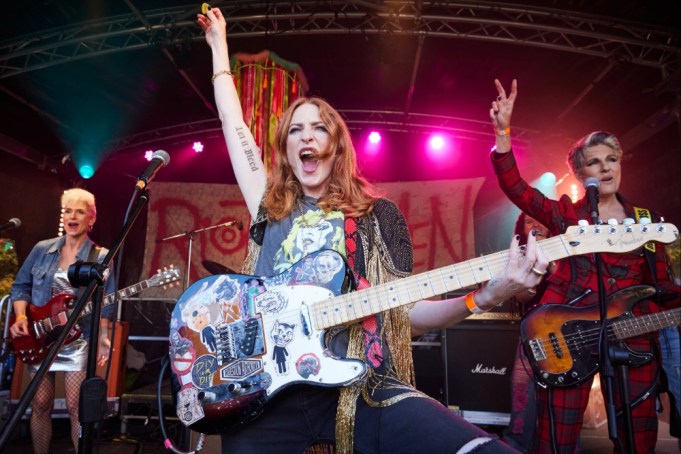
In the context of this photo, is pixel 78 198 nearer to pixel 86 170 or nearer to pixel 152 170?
pixel 152 170

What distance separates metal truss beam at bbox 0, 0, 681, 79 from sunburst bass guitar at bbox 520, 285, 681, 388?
4.63m

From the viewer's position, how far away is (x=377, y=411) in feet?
5.07

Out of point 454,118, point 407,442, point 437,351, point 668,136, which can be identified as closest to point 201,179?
point 454,118

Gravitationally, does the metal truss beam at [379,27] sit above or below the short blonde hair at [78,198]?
above

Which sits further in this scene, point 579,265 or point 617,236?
point 579,265

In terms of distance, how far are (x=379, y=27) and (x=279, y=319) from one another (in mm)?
5648

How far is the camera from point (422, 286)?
1.74 meters

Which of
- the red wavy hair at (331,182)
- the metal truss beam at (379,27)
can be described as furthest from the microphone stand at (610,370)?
the metal truss beam at (379,27)

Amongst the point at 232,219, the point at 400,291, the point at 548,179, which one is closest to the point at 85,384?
the point at 400,291

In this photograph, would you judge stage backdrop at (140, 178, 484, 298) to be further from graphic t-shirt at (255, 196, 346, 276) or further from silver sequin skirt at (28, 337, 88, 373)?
graphic t-shirt at (255, 196, 346, 276)

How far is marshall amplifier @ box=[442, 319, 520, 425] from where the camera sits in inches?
194

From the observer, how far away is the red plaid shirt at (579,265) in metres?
2.69

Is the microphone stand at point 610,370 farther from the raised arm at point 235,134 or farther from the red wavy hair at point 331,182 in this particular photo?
the raised arm at point 235,134

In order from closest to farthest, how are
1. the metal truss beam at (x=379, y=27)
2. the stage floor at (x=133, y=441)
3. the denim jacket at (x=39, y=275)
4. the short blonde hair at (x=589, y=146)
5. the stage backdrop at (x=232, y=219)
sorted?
the short blonde hair at (x=589, y=146) < the denim jacket at (x=39, y=275) < the stage floor at (x=133, y=441) < the metal truss beam at (x=379, y=27) < the stage backdrop at (x=232, y=219)
